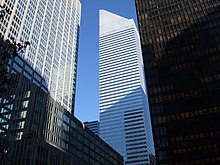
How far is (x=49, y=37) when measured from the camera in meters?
143

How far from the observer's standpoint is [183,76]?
94.1m

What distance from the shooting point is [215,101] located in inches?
3364

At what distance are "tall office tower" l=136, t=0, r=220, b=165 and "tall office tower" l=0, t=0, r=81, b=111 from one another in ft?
174

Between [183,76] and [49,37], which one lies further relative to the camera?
[49,37]

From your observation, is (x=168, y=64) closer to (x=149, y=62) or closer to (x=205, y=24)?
(x=149, y=62)

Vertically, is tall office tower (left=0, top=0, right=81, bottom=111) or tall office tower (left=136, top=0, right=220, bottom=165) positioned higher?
tall office tower (left=0, top=0, right=81, bottom=111)

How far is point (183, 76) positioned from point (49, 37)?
81608mm

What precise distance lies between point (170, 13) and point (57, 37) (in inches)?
2794

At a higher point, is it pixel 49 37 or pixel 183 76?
pixel 49 37

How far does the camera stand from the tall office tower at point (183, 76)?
81188mm

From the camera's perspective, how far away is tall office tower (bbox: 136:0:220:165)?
81.2 metres

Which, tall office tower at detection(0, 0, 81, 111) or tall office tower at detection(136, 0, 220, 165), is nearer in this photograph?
tall office tower at detection(136, 0, 220, 165)

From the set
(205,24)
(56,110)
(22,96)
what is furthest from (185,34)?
(22,96)

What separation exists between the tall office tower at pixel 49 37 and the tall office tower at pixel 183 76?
52968mm
